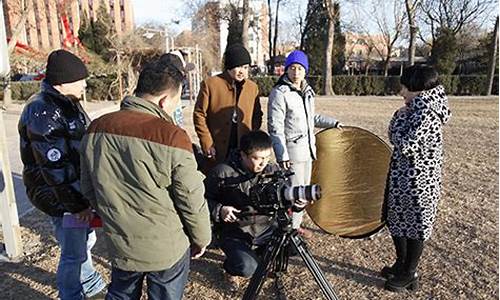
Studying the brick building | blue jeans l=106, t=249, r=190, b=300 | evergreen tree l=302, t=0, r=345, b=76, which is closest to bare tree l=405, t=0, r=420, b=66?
evergreen tree l=302, t=0, r=345, b=76

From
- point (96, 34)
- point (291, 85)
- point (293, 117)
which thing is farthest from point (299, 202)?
point (96, 34)

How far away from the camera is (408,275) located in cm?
286

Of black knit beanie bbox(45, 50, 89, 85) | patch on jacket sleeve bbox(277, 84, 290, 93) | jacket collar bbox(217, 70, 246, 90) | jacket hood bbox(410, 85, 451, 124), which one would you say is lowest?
jacket hood bbox(410, 85, 451, 124)

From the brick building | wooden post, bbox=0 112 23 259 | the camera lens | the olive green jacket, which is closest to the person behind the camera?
the olive green jacket

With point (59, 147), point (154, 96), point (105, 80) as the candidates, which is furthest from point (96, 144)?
point (105, 80)

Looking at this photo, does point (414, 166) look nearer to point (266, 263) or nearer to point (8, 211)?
point (266, 263)

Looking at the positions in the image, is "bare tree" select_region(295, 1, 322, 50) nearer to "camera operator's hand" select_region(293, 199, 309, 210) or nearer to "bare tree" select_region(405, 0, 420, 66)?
"bare tree" select_region(405, 0, 420, 66)

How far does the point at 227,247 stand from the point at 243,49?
1.53 metres

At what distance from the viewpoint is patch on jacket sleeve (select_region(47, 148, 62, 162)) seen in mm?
2113

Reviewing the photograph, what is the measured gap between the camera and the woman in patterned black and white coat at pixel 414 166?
2578mm

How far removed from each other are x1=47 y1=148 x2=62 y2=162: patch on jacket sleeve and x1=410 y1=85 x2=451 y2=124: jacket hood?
6.95 ft

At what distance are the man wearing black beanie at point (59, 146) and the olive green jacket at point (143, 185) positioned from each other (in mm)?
409

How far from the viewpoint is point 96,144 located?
1667 millimetres

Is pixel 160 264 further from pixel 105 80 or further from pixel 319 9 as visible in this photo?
pixel 319 9
